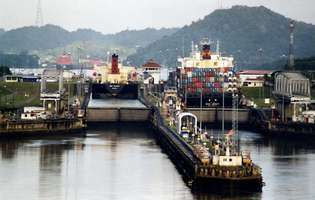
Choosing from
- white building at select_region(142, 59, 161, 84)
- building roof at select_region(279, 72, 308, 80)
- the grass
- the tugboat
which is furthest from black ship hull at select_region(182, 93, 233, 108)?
the tugboat

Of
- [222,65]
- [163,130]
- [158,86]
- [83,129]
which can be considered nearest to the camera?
[163,130]

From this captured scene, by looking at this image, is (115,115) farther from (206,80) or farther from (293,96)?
Answer: (206,80)

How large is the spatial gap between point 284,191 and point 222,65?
6047 centimetres

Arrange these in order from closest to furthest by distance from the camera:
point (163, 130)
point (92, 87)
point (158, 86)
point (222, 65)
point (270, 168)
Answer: point (270, 168), point (163, 130), point (222, 65), point (92, 87), point (158, 86)

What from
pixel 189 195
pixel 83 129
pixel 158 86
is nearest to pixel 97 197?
pixel 189 195

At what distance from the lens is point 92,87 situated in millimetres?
113750

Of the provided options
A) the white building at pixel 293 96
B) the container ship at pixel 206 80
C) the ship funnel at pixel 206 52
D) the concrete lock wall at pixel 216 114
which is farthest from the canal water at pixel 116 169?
the ship funnel at pixel 206 52

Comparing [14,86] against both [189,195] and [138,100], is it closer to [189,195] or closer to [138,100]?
[138,100]

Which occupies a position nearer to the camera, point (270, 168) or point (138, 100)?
point (270, 168)

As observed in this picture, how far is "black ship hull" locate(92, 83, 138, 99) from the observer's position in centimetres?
11244

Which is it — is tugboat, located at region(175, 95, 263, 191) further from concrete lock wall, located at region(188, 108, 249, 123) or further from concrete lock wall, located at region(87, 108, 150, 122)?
concrete lock wall, located at region(188, 108, 249, 123)

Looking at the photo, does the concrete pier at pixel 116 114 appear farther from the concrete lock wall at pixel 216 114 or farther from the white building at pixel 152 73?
the white building at pixel 152 73

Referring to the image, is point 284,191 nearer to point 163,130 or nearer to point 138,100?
point 163,130

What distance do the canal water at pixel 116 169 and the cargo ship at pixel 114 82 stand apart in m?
39.1
